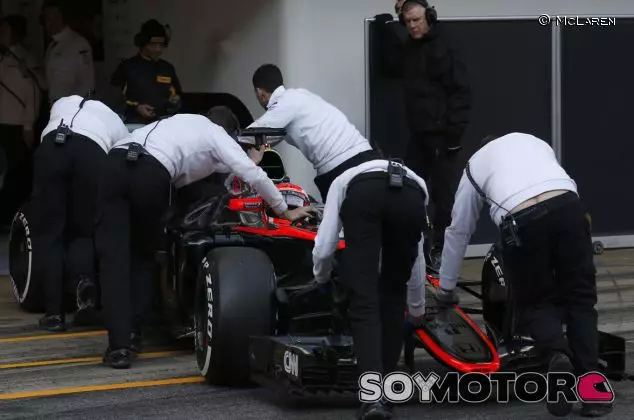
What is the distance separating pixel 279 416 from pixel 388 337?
684mm

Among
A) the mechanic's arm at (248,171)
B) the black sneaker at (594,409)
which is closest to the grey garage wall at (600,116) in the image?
the mechanic's arm at (248,171)

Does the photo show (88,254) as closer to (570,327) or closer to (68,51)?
(570,327)

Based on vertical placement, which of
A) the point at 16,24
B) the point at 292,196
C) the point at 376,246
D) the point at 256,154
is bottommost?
the point at 376,246

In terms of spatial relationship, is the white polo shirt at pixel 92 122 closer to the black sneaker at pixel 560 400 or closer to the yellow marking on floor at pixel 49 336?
the yellow marking on floor at pixel 49 336

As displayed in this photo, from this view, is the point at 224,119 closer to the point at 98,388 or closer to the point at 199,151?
the point at 199,151

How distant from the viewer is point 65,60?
562 inches

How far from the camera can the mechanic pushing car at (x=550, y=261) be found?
7117 mm

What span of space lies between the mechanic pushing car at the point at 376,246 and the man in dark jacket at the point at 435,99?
426 cm

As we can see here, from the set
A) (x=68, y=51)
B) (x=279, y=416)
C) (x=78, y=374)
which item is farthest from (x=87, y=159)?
(x=68, y=51)

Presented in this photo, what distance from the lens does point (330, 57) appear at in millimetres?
12477

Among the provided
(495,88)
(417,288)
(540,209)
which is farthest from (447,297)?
(495,88)

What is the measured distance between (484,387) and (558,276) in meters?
0.71

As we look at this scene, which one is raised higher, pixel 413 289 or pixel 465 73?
pixel 465 73

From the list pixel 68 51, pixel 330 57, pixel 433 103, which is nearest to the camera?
pixel 433 103
